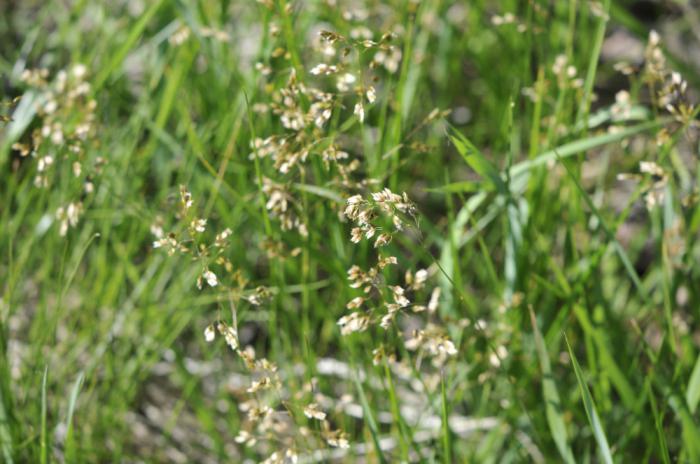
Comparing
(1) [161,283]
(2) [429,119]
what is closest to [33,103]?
(1) [161,283]

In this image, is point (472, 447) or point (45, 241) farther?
point (45, 241)

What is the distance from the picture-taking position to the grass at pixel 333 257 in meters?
1.75

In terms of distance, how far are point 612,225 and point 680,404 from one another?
457 mm

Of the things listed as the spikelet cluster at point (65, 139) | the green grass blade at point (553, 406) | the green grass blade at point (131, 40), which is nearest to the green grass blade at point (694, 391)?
the green grass blade at point (553, 406)

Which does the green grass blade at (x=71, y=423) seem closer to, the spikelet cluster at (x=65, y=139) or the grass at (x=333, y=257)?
the grass at (x=333, y=257)

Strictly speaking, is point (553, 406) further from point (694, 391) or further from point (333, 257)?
point (333, 257)

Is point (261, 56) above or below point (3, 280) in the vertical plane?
above

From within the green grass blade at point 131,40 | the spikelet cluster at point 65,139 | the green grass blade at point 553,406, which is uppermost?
the green grass blade at point 131,40

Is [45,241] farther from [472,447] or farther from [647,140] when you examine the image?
[647,140]


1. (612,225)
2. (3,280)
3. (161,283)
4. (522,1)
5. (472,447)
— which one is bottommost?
(472,447)

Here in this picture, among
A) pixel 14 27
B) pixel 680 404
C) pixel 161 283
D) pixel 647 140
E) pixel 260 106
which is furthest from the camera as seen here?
pixel 14 27

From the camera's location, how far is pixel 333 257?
6.23 feet

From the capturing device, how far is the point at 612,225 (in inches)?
75.1

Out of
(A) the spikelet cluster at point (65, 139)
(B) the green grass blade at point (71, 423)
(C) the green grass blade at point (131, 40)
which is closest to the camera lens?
(B) the green grass blade at point (71, 423)
